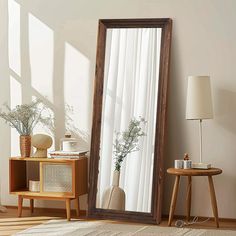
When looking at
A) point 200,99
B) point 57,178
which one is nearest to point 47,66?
point 57,178

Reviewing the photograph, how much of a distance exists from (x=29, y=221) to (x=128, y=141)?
3.86ft

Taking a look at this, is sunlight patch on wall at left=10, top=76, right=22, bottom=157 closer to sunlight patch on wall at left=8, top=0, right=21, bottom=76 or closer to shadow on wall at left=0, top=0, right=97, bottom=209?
shadow on wall at left=0, top=0, right=97, bottom=209

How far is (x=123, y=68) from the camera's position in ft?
19.6

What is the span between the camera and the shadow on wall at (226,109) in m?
5.79

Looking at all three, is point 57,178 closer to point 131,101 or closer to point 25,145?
point 25,145

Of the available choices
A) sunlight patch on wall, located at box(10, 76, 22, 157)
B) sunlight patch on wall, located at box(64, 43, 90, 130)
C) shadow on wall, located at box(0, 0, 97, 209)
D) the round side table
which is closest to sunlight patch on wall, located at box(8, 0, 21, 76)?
shadow on wall, located at box(0, 0, 97, 209)

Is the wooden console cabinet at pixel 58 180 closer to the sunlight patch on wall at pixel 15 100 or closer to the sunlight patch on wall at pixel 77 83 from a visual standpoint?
the sunlight patch on wall at pixel 15 100

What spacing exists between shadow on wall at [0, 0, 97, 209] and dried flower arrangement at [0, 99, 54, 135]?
0.23ft

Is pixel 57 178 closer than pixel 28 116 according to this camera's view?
Yes

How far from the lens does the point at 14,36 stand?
6.46m

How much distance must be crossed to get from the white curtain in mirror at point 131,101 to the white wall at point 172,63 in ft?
0.63

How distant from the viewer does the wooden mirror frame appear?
5789 millimetres

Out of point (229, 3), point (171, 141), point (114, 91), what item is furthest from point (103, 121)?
point (229, 3)

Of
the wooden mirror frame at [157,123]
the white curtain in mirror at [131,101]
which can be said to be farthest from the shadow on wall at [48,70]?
the white curtain in mirror at [131,101]
